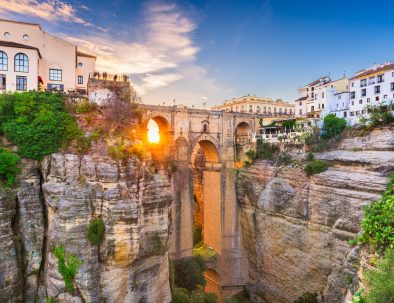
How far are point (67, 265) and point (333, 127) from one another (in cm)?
2532

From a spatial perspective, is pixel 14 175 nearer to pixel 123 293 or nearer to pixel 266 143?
pixel 123 293

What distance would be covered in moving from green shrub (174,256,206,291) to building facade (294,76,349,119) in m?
23.0

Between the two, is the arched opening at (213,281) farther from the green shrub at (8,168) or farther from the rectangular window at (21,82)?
the rectangular window at (21,82)

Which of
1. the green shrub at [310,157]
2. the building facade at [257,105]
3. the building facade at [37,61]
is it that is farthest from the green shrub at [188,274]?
the building facade at [257,105]

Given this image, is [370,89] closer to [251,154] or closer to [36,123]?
[251,154]

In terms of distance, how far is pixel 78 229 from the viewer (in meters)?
15.0

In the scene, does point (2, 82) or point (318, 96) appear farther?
point (318, 96)

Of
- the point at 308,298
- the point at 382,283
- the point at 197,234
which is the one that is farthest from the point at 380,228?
the point at 197,234

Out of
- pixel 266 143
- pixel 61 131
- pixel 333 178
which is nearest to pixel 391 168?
pixel 333 178

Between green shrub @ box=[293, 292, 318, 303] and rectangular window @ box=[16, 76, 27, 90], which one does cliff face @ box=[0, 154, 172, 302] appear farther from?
green shrub @ box=[293, 292, 318, 303]

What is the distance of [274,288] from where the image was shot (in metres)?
27.8

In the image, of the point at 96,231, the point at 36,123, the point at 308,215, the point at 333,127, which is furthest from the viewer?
the point at 333,127

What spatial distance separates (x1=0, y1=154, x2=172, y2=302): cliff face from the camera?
1482 cm

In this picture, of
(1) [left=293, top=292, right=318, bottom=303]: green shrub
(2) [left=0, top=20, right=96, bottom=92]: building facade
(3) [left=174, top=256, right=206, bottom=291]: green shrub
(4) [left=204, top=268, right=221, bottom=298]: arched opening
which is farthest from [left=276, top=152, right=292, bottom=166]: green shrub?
(2) [left=0, top=20, right=96, bottom=92]: building facade
